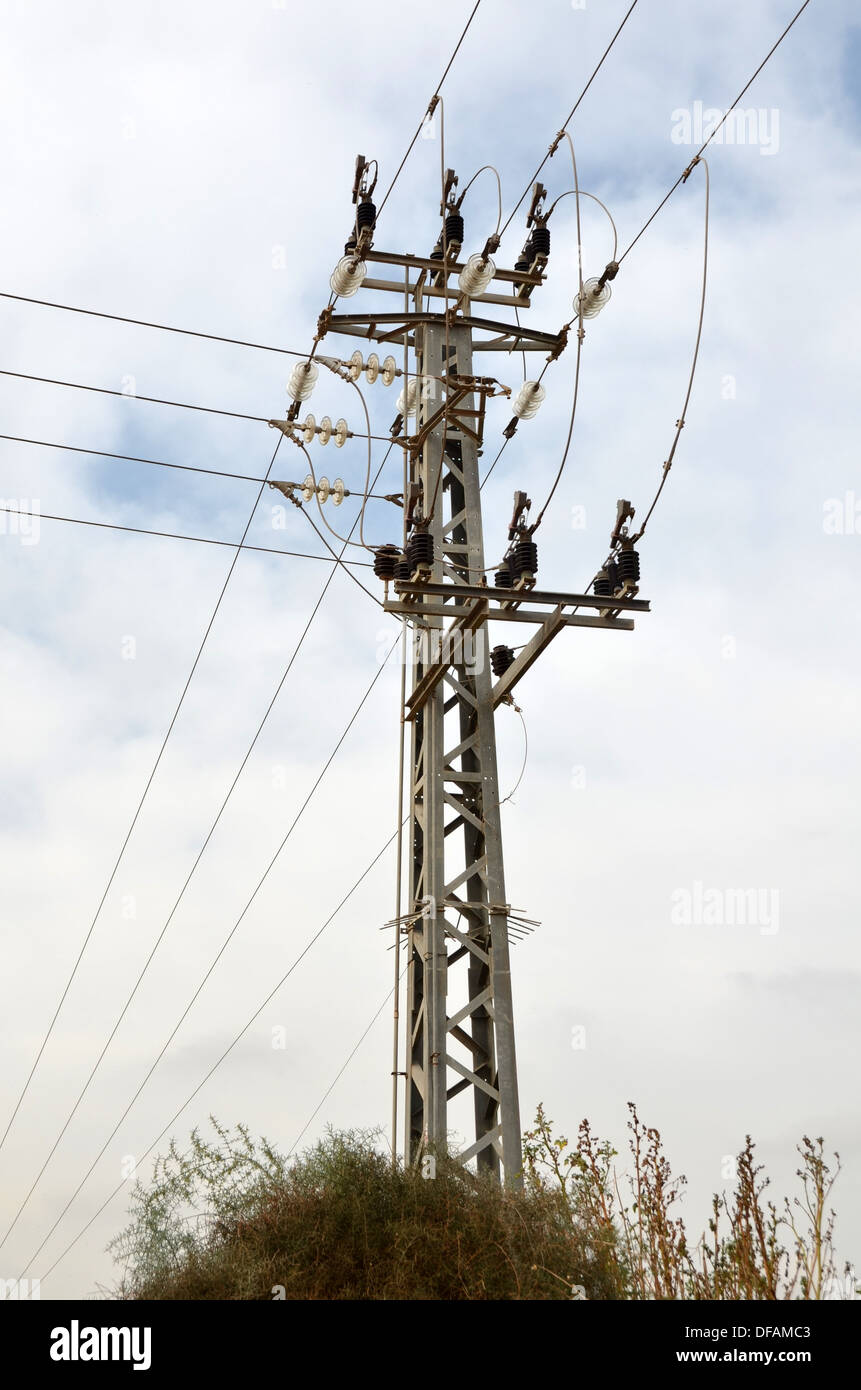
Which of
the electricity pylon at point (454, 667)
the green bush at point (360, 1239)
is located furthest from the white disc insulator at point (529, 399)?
the green bush at point (360, 1239)

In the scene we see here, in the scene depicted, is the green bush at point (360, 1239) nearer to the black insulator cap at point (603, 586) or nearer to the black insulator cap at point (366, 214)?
the black insulator cap at point (603, 586)

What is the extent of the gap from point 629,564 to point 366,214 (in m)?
3.76

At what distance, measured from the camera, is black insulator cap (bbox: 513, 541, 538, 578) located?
10352 millimetres

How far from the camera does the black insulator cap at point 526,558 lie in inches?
408

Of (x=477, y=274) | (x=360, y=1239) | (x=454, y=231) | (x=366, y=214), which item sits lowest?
(x=360, y=1239)

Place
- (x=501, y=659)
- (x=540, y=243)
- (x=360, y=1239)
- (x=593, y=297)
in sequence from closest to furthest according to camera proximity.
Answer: (x=360, y=1239) → (x=501, y=659) → (x=593, y=297) → (x=540, y=243)

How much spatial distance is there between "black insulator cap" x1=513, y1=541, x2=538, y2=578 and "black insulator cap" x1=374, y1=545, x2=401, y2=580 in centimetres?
95

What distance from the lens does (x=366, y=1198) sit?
8562mm

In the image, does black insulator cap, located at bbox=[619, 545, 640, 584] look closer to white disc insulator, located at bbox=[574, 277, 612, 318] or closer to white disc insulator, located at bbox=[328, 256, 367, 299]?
white disc insulator, located at bbox=[574, 277, 612, 318]

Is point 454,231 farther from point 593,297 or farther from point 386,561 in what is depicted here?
point 386,561

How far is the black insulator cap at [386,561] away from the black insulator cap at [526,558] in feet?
3.13

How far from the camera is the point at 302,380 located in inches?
464

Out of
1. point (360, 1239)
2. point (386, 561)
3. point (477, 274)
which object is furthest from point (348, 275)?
point (360, 1239)
